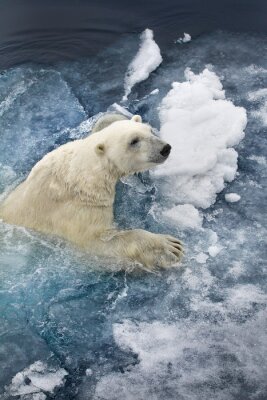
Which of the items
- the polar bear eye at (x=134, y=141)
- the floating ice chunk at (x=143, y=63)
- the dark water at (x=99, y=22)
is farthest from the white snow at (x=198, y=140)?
the dark water at (x=99, y=22)

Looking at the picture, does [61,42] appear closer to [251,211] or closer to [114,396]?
[251,211]

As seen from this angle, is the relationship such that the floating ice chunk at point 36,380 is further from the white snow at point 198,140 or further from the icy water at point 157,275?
the white snow at point 198,140

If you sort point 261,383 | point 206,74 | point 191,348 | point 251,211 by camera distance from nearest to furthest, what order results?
point 261,383 < point 191,348 < point 251,211 < point 206,74

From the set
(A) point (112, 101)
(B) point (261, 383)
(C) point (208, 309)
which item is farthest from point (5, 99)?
(B) point (261, 383)

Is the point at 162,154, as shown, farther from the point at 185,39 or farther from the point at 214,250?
the point at 185,39

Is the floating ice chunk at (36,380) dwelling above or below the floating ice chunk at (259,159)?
below

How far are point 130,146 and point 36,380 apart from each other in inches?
84.4

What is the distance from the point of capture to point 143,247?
593 centimetres

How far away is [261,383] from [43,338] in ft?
6.33

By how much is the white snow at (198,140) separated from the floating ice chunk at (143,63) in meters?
0.60

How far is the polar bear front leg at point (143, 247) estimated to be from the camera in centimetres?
593

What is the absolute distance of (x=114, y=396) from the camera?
17.1 feet

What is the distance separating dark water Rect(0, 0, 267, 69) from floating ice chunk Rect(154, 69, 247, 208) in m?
1.43

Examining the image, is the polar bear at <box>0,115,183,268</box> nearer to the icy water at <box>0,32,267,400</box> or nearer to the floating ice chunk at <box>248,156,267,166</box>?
the icy water at <box>0,32,267,400</box>
